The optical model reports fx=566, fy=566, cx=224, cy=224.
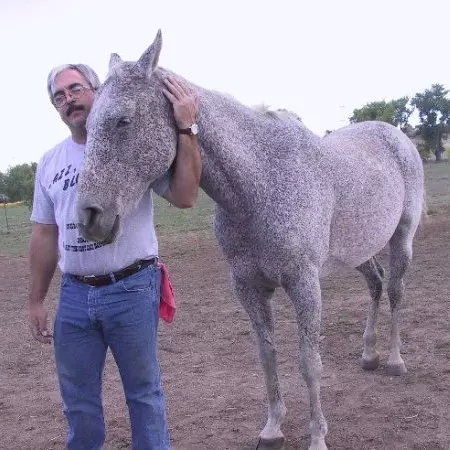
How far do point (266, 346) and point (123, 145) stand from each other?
1.80 meters

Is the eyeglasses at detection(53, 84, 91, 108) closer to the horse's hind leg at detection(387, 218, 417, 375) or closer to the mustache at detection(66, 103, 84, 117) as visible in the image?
the mustache at detection(66, 103, 84, 117)

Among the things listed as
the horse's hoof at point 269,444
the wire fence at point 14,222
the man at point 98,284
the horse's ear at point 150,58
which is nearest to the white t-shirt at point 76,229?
the man at point 98,284

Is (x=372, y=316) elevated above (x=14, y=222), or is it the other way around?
(x=14, y=222)

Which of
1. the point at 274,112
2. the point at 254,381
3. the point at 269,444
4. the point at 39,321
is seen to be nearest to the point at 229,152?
the point at 274,112

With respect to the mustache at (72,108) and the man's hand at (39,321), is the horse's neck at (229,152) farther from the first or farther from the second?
the man's hand at (39,321)

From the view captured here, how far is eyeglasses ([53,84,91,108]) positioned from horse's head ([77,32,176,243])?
190 mm

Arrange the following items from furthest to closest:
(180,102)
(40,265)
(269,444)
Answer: (269,444), (40,265), (180,102)

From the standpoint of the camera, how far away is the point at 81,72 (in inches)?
99.0

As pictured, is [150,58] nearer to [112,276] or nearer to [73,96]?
[73,96]

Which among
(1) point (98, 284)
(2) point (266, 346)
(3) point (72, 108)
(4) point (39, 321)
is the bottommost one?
(2) point (266, 346)

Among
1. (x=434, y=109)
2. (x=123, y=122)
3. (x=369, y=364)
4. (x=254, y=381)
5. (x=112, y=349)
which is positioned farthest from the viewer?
(x=434, y=109)

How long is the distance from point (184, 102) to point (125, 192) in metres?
0.46

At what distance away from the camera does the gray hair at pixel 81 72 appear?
248 centimetres

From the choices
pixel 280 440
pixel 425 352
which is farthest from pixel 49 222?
pixel 425 352
